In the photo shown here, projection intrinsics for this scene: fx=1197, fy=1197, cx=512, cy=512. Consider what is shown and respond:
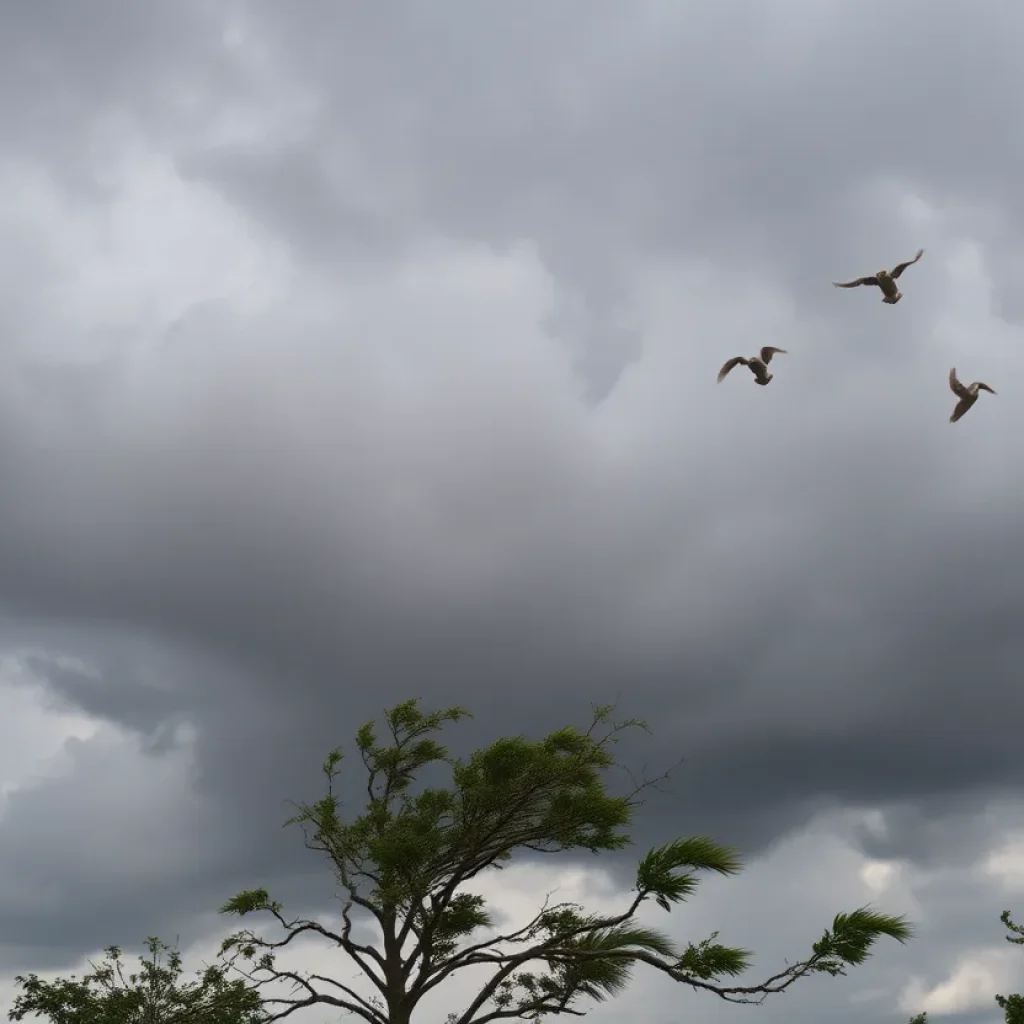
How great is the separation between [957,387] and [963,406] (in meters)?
0.58

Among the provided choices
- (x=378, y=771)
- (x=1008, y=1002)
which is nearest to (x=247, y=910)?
(x=378, y=771)

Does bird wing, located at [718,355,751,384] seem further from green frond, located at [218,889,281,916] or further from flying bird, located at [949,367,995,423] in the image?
green frond, located at [218,889,281,916]

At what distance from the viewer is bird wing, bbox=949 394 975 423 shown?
18.6 m

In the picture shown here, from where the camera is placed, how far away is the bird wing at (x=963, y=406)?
18566mm

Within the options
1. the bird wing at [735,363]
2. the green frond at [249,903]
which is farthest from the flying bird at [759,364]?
the green frond at [249,903]

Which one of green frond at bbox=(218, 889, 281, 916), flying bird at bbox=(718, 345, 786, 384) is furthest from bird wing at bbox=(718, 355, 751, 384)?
green frond at bbox=(218, 889, 281, 916)

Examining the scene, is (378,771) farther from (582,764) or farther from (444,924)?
(582,764)

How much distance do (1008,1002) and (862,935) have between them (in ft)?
98.0

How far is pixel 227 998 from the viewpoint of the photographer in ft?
90.6

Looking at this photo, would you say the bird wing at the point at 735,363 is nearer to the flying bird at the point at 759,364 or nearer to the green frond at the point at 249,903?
the flying bird at the point at 759,364

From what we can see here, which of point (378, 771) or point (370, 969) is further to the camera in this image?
point (378, 771)

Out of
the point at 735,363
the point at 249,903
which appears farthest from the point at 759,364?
the point at 249,903

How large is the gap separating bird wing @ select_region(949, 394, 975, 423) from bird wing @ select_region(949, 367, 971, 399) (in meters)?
0.07

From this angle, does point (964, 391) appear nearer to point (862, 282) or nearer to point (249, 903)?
point (862, 282)
